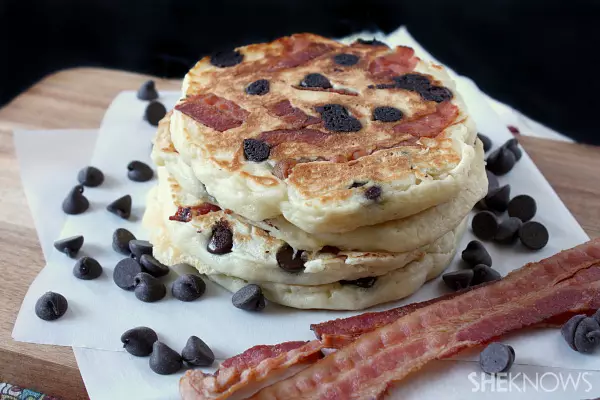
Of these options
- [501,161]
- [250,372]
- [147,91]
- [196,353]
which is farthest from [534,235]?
[147,91]

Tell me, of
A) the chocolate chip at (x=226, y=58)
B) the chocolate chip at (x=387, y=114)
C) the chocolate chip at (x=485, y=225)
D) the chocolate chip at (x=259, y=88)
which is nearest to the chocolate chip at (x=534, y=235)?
the chocolate chip at (x=485, y=225)

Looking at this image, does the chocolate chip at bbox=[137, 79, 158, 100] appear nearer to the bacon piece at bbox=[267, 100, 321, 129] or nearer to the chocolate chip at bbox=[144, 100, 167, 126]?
the chocolate chip at bbox=[144, 100, 167, 126]

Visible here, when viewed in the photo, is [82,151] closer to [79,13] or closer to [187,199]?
[187,199]

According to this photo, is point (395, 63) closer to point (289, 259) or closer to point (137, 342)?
point (289, 259)

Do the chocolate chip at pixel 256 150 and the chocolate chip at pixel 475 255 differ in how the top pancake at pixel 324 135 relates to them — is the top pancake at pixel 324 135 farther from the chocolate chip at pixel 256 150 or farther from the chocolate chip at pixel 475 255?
the chocolate chip at pixel 475 255

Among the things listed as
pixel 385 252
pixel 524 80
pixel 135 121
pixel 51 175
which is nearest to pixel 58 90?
pixel 135 121

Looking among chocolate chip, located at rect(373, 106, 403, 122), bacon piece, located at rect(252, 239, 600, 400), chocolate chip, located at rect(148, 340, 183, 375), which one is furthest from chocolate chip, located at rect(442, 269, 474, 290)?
chocolate chip, located at rect(148, 340, 183, 375)
